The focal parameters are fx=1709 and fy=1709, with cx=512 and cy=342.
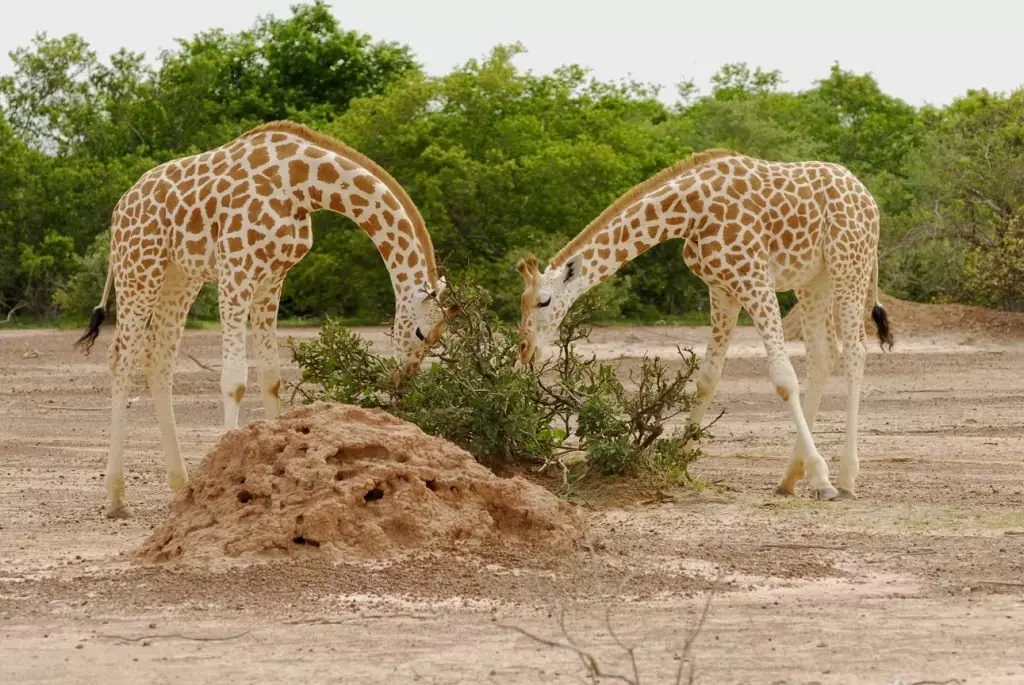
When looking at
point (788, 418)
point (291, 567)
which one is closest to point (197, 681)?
point (291, 567)

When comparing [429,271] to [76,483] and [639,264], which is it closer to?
[76,483]

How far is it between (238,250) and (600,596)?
4123mm

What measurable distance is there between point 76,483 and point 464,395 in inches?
129

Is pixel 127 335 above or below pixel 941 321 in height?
above

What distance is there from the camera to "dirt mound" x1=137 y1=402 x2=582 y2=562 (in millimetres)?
8500

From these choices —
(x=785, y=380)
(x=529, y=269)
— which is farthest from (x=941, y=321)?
(x=529, y=269)

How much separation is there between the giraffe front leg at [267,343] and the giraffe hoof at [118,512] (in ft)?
3.64

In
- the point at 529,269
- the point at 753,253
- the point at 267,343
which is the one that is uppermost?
the point at 753,253

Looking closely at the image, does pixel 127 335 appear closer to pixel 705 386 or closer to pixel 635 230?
pixel 635 230

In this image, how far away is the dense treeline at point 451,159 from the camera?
27516 mm

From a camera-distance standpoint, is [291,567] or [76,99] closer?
[291,567]

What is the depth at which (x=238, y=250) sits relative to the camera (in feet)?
34.8

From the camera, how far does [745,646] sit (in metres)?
6.95

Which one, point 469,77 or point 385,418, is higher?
point 469,77
